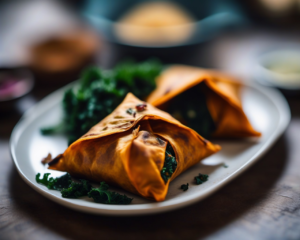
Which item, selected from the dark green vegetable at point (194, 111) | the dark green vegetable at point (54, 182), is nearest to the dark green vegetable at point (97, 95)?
the dark green vegetable at point (194, 111)

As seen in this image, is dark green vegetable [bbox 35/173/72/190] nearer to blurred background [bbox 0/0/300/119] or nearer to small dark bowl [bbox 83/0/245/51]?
blurred background [bbox 0/0/300/119]

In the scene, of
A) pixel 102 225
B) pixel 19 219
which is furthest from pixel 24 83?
pixel 102 225

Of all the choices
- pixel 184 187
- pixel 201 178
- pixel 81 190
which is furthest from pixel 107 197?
pixel 201 178

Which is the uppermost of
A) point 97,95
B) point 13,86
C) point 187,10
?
point 187,10

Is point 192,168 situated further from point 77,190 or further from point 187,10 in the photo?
point 187,10

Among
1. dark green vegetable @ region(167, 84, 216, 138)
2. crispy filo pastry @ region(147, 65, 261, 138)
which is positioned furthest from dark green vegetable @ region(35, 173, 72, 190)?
dark green vegetable @ region(167, 84, 216, 138)

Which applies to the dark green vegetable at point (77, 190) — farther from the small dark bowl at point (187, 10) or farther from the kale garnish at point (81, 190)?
the small dark bowl at point (187, 10)
